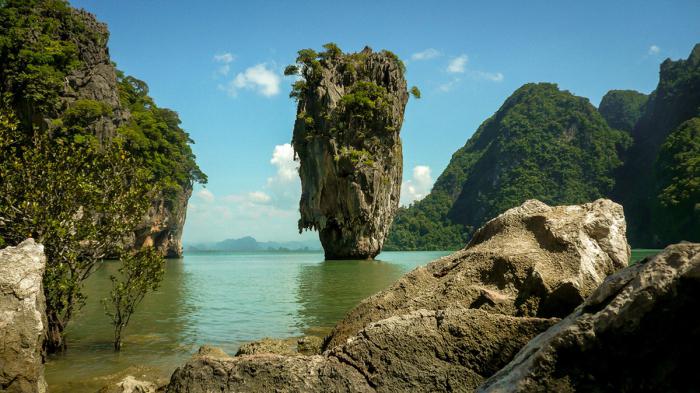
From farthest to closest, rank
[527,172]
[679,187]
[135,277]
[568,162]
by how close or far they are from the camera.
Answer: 1. [527,172]
2. [568,162]
3. [679,187]
4. [135,277]

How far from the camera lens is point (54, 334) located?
351 inches

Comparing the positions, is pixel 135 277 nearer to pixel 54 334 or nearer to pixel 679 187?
pixel 54 334

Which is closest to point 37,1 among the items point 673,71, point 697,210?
point 697,210

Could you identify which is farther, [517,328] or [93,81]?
[93,81]

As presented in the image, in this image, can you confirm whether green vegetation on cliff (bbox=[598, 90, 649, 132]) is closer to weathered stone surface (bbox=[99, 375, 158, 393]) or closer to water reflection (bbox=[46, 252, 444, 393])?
water reflection (bbox=[46, 252, 444, 393])

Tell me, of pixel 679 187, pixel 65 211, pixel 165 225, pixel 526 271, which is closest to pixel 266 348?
pixel 526 271

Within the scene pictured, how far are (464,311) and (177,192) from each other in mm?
60578

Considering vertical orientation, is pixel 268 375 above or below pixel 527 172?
below

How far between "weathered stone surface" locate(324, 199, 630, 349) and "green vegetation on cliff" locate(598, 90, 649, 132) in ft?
538

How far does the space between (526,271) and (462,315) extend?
2812 millimetres

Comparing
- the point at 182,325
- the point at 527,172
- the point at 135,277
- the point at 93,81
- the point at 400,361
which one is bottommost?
the point at 182,325

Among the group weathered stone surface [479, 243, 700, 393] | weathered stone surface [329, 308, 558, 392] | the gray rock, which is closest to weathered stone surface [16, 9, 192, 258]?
the gray rock

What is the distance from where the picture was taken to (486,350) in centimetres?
386

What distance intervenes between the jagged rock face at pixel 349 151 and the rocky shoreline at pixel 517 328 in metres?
39.2
